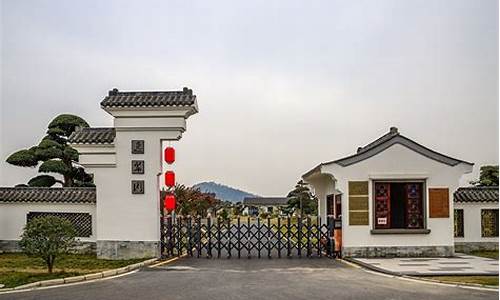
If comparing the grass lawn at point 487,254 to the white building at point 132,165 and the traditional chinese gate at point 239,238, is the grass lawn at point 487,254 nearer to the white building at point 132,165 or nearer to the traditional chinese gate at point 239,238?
the traditional chinese gate at point 239,238

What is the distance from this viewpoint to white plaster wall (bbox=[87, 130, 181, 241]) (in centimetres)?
1326

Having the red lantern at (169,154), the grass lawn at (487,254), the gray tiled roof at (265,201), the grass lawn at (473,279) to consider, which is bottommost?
the gray tiled roof at (265,201)

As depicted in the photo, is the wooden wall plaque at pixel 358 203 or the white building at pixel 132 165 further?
the wooden wall plaque at pixel 358 203

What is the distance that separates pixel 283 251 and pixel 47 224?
21.4 ft

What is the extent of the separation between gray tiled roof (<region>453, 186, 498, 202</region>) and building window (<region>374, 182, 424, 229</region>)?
180 centimetres

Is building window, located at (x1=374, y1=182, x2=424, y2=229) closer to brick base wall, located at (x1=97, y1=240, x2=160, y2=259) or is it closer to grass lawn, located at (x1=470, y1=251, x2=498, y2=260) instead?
grass lawn, located at (x1=470, y1=251, x2=498, y2=260)

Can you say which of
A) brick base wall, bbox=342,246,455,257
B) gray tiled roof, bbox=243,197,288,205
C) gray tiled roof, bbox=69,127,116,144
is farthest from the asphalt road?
gray tiled roof, bbox=243,197,288,205

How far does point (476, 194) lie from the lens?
15.4 meters

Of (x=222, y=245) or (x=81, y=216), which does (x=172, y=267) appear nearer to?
(x=222, y=245)

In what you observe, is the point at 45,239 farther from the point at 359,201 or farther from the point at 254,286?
the point at 359,201

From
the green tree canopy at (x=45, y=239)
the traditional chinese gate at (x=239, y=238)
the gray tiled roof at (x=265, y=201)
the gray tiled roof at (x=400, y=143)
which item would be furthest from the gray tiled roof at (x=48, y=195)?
the gray tiled roof at (x=265, y=201)

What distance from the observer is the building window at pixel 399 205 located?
45.3 feet

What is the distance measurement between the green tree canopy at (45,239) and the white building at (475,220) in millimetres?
9505

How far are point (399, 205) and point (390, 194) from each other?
14.3 inches
